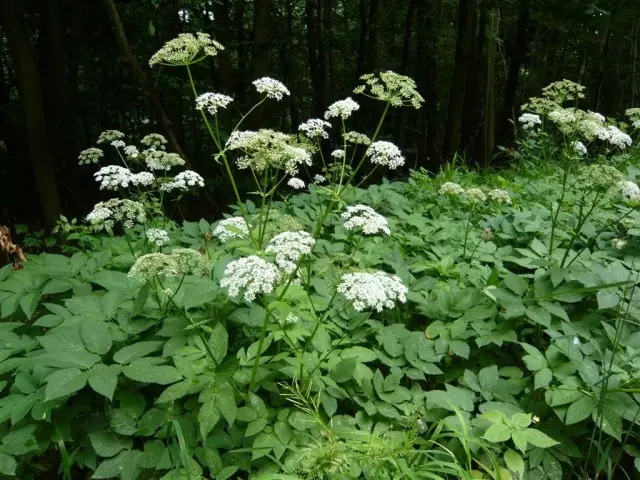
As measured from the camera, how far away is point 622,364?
6.36ft

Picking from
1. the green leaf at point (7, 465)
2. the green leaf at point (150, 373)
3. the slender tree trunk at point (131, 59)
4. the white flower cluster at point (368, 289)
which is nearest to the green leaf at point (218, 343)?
the green leaf at point (150, 373)

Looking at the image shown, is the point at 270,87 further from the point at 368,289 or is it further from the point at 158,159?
the point at 368,289

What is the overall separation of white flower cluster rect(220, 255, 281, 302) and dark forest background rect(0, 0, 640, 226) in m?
3.66

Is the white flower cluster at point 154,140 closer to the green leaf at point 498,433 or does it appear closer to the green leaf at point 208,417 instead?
the green leaf at point 208,417

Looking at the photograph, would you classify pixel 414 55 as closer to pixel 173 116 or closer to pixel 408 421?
pixel 173 116

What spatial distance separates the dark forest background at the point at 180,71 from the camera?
5.84 m

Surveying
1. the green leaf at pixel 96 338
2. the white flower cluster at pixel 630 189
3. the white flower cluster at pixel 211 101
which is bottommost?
the green leaf at pixel 96 338

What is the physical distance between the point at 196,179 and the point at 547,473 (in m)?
2.35

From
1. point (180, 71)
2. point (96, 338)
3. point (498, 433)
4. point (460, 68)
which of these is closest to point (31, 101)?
point (180, 71)

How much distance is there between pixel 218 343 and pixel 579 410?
5.08ft

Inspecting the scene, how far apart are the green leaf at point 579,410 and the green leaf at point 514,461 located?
25 cm

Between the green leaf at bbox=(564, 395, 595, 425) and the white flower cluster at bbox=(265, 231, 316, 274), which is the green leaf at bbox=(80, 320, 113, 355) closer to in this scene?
the white flower cluster at bbox=(265, 231, 316, 274)

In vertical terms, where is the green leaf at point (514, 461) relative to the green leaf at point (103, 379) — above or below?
below

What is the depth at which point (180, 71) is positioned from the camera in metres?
6.64
